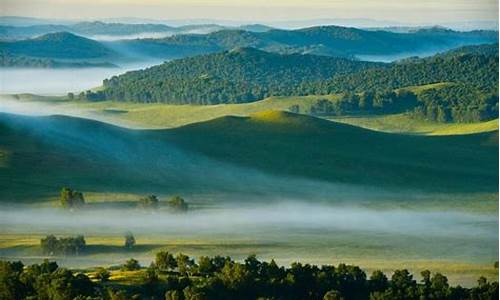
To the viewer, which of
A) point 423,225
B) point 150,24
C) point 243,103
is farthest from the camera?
point 243,103

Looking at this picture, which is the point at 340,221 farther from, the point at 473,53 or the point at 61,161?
the point at 473,53

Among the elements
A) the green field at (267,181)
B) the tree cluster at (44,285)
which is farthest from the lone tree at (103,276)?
the green field at (267,181)

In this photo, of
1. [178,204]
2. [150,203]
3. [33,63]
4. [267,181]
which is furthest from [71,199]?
[33,63]

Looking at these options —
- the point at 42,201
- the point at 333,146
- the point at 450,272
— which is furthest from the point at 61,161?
the point at 450,272

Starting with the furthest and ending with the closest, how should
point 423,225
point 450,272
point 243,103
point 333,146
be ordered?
1. point 243,103
2. point 333,146
3. point 423,225
4. point 450,272

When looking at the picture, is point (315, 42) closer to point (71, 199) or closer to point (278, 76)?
point (278, 76)

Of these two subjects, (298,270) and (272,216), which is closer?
(298,270)

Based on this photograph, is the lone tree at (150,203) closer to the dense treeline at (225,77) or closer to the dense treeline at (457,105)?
the dense treeline at (225,77)
